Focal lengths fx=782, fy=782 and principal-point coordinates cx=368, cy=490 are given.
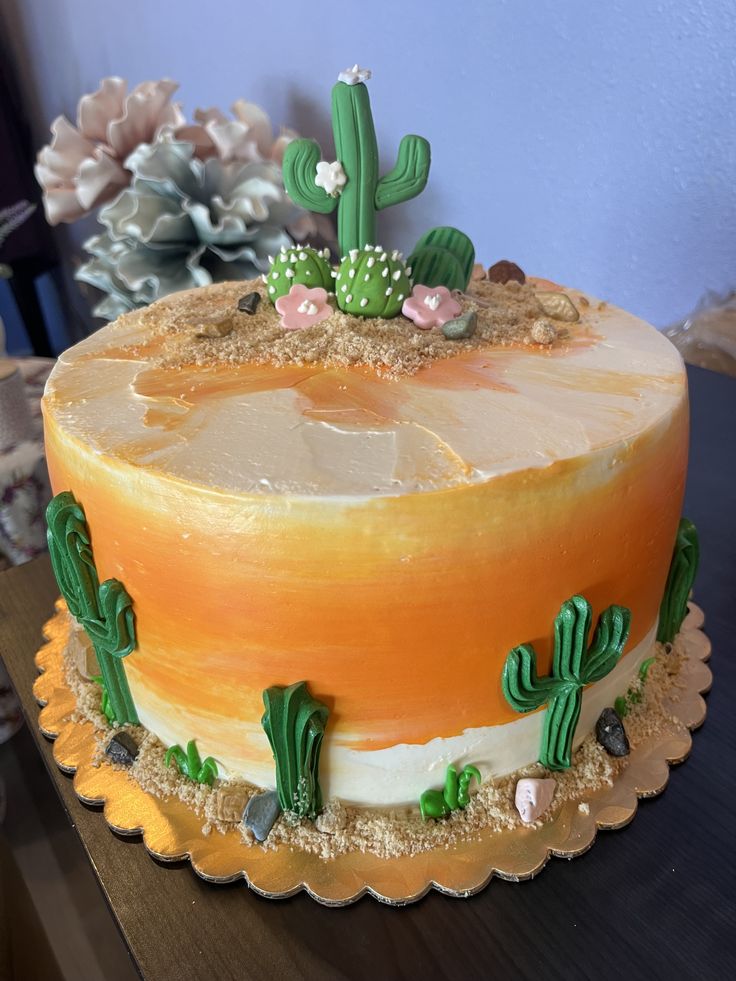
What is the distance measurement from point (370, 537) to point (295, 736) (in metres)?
0.24

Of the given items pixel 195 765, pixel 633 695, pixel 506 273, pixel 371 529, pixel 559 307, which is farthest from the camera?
pixel 506 273

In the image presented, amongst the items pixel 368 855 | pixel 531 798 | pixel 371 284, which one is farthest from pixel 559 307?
pixel 368 855

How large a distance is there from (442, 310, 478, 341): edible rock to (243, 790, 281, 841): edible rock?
2.01ft

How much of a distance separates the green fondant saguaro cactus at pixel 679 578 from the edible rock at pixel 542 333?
31cm

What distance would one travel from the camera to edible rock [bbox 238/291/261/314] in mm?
1155

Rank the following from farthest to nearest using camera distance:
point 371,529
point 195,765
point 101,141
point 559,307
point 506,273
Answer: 1. point 101,141
2. point 506,273
3. point 559,307
4. point 195,765
5. point 371,529

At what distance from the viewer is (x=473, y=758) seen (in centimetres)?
90

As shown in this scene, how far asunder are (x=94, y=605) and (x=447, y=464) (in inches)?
18.8

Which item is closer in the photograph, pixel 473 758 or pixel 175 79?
pixel 473 758

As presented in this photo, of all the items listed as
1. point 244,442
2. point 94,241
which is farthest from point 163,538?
point 94,241

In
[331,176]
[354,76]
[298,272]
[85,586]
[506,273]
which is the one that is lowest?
[85,586]

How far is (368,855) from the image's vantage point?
869 millimetres

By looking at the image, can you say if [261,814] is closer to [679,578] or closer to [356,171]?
[679,578]

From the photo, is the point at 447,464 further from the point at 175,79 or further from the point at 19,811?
the point at 175,79
